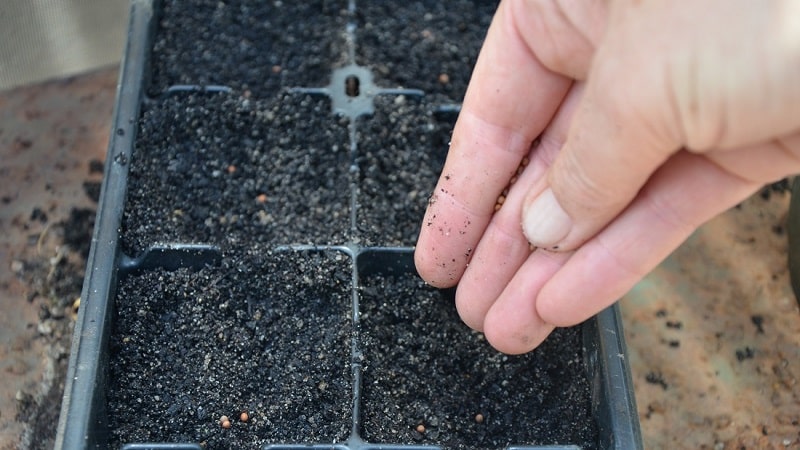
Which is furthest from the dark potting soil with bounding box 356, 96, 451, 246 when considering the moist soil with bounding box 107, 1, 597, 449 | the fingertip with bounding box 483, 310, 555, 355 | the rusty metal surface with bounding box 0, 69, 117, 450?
the rusty metal surface with bounding box 0, 69, 117, 450

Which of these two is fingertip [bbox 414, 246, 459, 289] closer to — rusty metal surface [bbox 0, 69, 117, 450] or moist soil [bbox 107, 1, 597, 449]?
moist soil [bbox 107, 1, 597, 449]

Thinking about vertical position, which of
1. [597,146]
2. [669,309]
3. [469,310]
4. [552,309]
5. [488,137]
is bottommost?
[669,309]

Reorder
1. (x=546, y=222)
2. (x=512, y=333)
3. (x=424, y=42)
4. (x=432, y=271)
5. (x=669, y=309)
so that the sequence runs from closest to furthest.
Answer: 1. (x=546, y=222)
2. (x=512, y=333)
3. (x=432, y=271)
4. (x=669, y=309)
5. (x=424, y=42)

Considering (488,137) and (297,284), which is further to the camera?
(297,284)

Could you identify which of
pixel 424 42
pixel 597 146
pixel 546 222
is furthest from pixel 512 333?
pixel 424 42

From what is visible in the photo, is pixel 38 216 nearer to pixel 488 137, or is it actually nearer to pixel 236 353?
pixel 236 353

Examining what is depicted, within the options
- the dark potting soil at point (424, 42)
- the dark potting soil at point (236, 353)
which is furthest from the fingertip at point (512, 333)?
the dark potting soil at point (424, 42)

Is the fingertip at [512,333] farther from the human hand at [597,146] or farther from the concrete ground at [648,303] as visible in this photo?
the concrete ground at [648,303]
